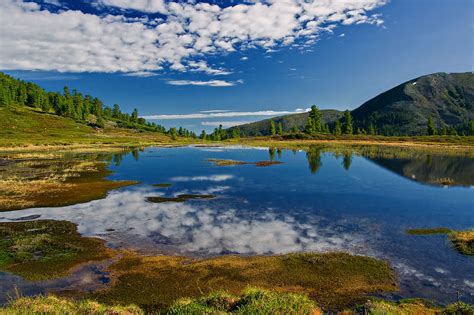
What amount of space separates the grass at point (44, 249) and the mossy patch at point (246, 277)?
2.87 meters

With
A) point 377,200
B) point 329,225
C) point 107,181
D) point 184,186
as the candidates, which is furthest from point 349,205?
point 107,181

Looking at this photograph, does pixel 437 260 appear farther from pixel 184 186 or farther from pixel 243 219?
pixel 184 186

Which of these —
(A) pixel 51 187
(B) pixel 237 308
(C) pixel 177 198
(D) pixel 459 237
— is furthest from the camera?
(A) pixel 51 187

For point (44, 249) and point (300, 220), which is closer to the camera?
point (44, 249)

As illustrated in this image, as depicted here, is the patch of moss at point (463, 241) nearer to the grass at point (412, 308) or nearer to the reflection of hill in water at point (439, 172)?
the grass at point (412, 308)

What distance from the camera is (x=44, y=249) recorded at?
67.1 ft

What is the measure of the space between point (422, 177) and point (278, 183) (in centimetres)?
2767

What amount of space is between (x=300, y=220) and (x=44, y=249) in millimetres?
20356

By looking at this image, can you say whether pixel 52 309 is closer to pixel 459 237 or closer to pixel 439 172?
pixel 459 237

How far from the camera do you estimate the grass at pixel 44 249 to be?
57.4ft

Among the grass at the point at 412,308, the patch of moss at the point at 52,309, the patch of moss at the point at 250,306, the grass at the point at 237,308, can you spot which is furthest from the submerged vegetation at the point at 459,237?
the patch of moss at the point at 52,309

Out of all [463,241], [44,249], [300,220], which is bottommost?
[463,241]

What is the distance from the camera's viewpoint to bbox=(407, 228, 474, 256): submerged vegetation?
20.5 metres

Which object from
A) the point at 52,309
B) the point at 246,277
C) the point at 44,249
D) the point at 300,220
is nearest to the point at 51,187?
the point at 44,249
